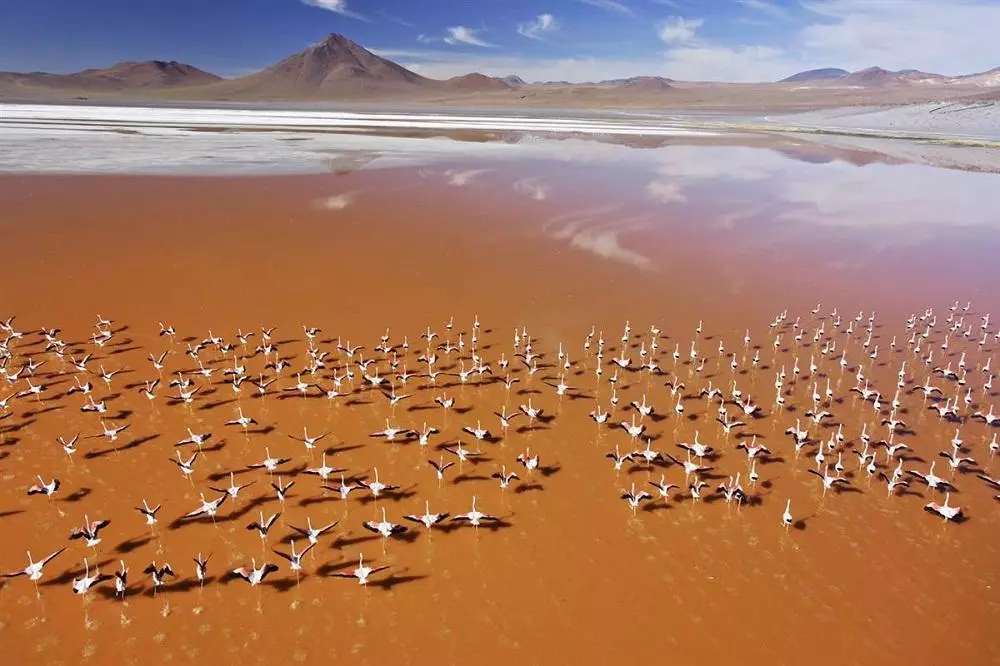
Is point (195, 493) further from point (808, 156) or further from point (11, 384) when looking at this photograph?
point (808, 156)

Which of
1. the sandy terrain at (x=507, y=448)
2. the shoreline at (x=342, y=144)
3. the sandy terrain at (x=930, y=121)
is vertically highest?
the sandy terrain at (x=930, y=121)

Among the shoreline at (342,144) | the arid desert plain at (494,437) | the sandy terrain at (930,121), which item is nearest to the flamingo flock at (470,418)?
the arid desert plain at (494,437)

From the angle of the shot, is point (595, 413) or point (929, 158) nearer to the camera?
point (595, 413)

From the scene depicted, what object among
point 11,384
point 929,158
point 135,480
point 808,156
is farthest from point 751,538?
point 929,158

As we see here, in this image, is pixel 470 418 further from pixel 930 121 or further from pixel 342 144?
pixel 930 121

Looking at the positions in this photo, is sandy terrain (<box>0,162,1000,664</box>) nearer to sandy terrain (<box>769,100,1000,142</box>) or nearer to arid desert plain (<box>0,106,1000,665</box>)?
arid desert plain (<box>0,106,1000,665</box>)

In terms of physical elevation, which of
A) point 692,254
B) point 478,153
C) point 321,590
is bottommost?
point 321,590

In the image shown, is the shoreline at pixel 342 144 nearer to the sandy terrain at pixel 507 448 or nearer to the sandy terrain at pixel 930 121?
the sandy terrain at pixel 930 121
